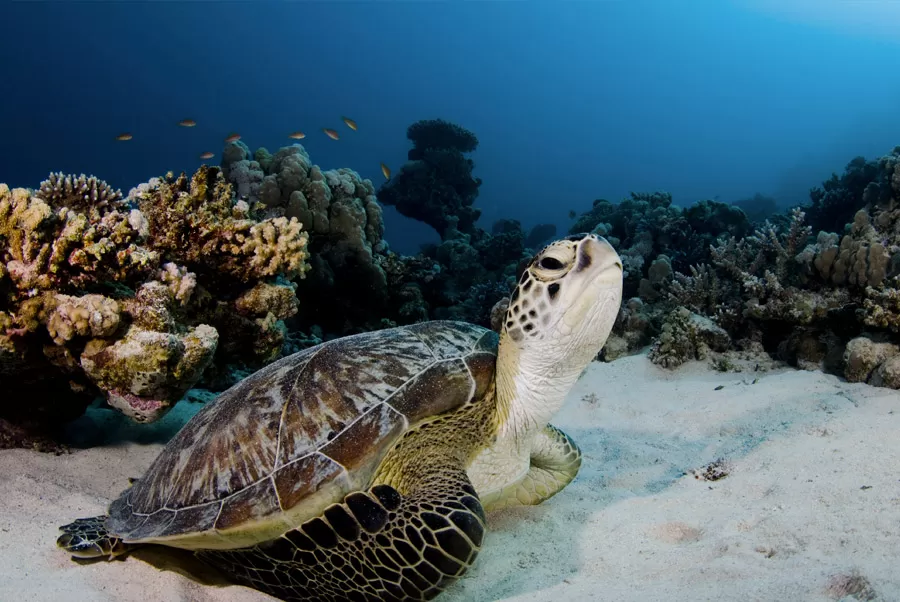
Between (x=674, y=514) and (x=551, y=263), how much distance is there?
1344 millimetres

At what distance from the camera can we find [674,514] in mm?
2109

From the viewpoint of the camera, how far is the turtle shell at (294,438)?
175cm

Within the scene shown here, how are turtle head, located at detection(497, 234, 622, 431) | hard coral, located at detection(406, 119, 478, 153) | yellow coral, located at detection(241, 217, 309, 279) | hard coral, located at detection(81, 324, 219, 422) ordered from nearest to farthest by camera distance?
turtle head, located at detection(497, 234, 622, 431) < hard coral, located at detection(81, 324, 219, 422) < yellow coral, located at detection(241, 217, 309, 279) < hard coral, located at detection(406, 119, 478, 153)

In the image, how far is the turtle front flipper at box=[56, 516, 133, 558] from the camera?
1869 mm

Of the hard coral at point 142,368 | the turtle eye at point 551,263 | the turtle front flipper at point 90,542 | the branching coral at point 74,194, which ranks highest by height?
the turtle eye at point 551,263

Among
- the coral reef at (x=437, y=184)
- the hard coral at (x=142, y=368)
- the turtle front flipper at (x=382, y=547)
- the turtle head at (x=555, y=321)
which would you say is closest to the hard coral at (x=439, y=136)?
the coral reef at (x=437, y=184)

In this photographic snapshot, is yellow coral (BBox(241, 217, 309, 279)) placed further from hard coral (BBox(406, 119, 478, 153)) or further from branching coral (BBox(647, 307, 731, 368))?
hard coral (BBox(406, 119, 478, 153))

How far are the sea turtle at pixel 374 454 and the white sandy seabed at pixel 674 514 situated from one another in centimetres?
21

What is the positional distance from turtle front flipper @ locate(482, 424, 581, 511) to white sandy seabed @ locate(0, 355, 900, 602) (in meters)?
0.08

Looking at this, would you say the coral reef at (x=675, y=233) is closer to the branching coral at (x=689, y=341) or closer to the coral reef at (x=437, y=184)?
the branching coral at (x=689, y=341)

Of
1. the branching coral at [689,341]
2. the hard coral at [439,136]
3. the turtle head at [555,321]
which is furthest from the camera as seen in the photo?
the hard coral at [439,136]

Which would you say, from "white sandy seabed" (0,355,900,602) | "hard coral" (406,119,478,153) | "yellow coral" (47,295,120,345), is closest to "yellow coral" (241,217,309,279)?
"yellow coral" (47,295,120,345)

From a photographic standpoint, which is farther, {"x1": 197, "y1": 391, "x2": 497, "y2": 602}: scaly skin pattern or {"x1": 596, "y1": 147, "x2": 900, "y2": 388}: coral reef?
{"x1": 596, "y1": 147, "x2": 900, "y2": 388}: coral reef

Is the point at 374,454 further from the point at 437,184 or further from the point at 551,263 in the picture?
the point at 437,184
